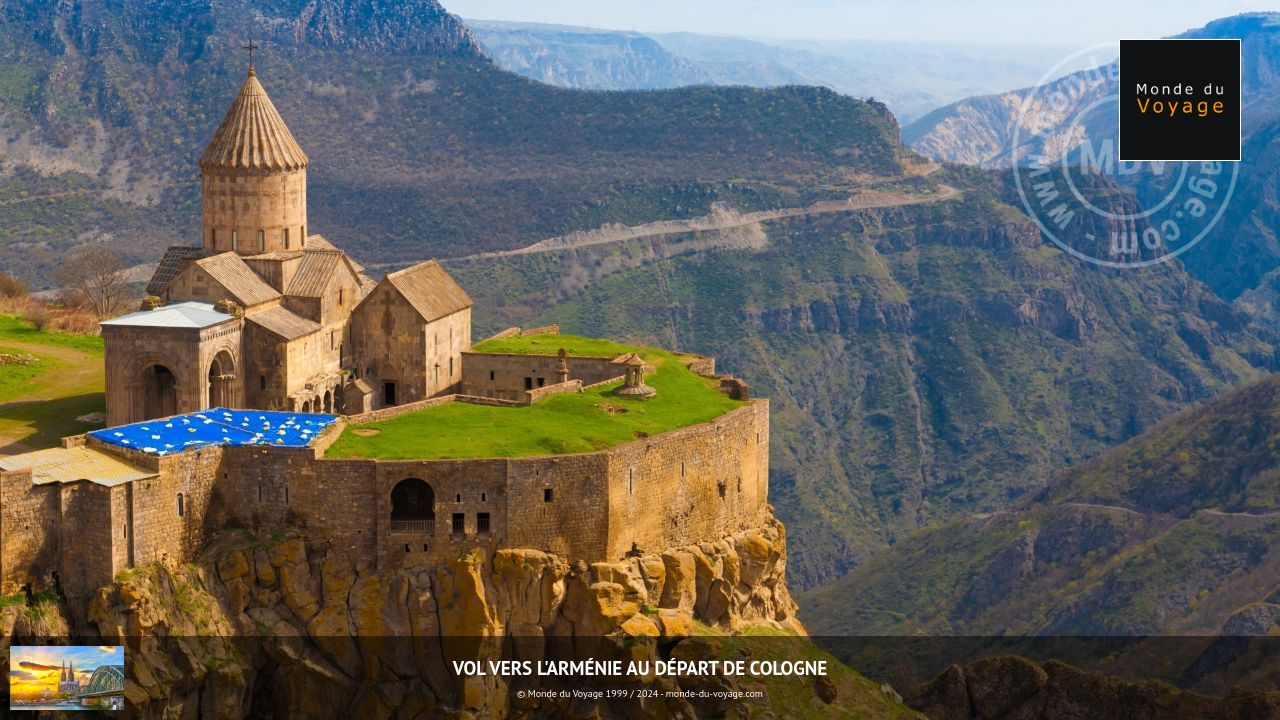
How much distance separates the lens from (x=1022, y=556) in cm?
11419

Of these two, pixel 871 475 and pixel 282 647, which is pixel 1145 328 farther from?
pixel 282 647

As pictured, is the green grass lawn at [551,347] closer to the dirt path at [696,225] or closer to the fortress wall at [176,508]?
the fortress wall at [176,508]

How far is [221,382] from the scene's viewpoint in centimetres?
6450

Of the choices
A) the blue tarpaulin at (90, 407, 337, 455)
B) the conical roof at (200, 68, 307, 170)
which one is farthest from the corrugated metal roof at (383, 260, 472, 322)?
the blue tarpaulin at (90, 407, 337, 455)

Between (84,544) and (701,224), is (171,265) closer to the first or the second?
(84,544)

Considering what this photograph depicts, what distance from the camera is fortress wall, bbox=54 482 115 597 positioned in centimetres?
5475

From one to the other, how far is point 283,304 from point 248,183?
4.39 meters

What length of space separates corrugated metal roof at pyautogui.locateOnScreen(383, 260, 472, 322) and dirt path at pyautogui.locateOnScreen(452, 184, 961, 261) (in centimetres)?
10307

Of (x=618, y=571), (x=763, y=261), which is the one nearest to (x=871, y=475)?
(x=763, y=261)

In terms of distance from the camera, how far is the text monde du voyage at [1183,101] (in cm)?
9994

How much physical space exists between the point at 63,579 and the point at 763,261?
126m

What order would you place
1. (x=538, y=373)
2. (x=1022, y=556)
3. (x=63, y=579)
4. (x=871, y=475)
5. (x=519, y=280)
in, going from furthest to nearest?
(x=519, y=280) < (x=871, y=475) < (x=1022, y=556) < (x=538, y=373) < (x=63, y=579)

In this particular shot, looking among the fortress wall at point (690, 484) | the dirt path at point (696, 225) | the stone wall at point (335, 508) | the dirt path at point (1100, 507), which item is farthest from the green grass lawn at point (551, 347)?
the dirt path at point (696, 225)

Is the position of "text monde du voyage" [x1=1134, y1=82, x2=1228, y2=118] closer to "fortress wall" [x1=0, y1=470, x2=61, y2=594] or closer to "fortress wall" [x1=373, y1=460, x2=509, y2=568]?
"fortress wall" [x1=373, y1=460, x2=509, y2=568]
